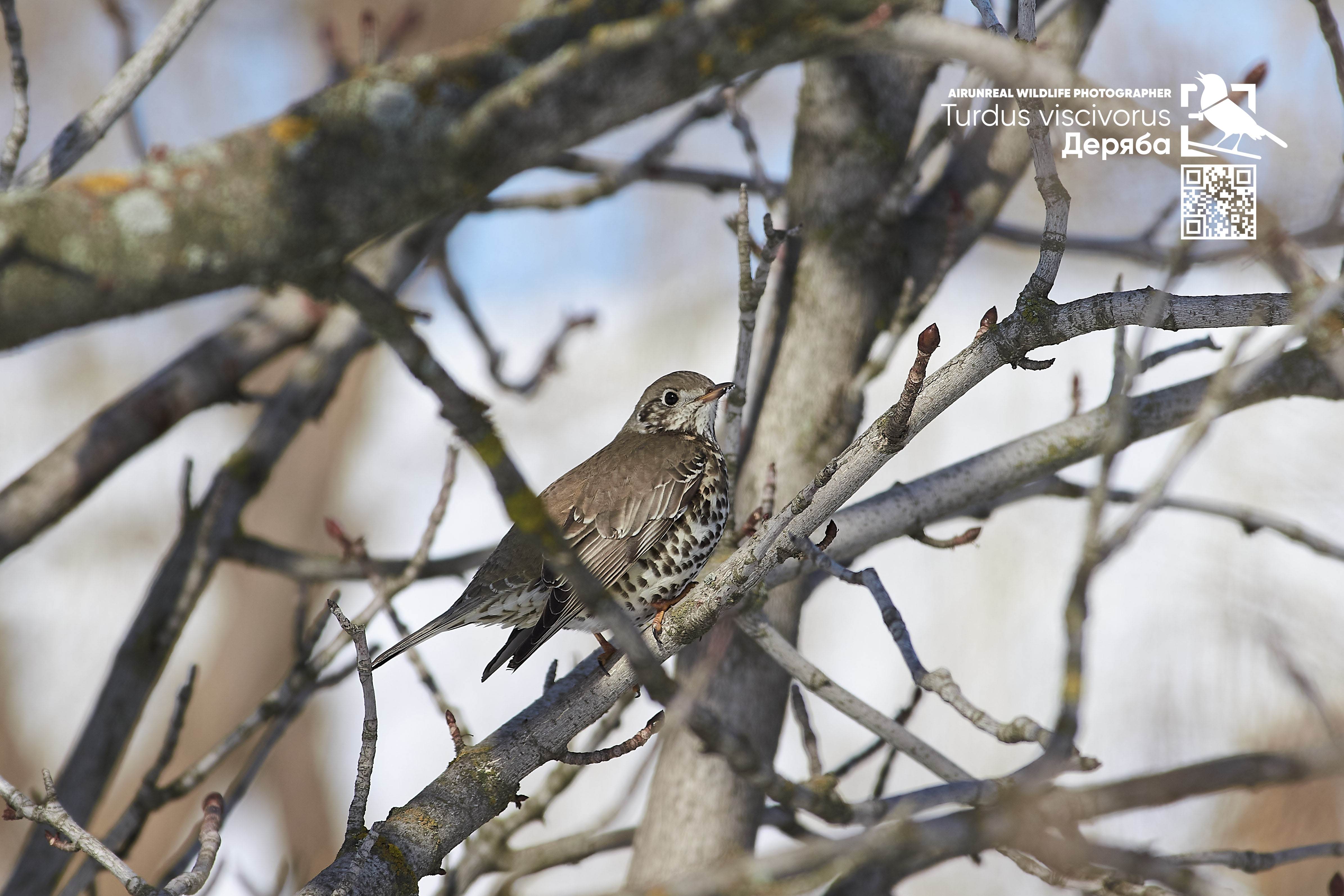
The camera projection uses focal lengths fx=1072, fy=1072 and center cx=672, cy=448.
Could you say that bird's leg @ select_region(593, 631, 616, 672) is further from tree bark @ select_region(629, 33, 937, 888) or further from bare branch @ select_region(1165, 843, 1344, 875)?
bare branch @ select_region(1165, 843, 1344, 875)

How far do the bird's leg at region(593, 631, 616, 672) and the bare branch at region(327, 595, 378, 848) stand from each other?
1.09 meters

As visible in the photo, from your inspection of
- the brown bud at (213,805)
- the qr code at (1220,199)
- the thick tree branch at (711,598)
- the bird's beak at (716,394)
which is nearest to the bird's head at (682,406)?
the bird's beak at (716,394)

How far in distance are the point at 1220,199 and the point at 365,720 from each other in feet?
10.3

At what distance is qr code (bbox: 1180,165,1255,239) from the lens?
3523 millimetres

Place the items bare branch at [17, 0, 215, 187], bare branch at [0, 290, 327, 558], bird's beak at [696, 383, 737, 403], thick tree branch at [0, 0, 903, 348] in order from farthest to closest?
bird's beak at [696, 383, 737, 403] → bare branch at [0, 290, 327, 558] → bare branch at [17, 0, 215, 187] → thick tree branch at [0, 0, 903, 348]

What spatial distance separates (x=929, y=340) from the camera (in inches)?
90.0

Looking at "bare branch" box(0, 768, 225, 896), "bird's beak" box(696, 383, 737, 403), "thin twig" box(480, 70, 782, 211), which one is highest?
"thin twig" box(480, 70, 782, 211)

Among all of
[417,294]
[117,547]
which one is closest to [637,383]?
[417,294]

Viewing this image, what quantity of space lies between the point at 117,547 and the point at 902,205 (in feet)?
35.9

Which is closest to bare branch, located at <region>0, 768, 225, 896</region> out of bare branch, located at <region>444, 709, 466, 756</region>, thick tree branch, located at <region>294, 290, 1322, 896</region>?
thick tree branch, located at <region>294, 290, 1322, 896</region>

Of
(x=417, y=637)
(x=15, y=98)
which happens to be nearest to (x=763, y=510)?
(x=417, y=637)

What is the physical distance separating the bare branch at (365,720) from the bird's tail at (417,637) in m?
1.04

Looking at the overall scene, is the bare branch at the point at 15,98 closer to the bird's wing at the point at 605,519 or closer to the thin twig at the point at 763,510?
the bird's wing at the point at 605,519

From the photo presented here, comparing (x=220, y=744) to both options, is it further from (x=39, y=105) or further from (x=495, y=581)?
(x=39, y=105)
